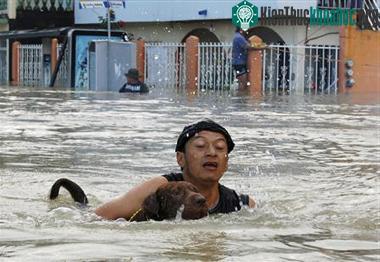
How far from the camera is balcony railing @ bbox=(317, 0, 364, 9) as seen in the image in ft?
91.4

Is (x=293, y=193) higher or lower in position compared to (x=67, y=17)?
lower

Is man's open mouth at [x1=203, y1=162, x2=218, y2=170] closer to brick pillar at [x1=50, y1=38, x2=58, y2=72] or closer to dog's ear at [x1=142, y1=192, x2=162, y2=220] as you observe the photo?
dog's ear at [x1=142, y1=192, x2=162, y2=220]

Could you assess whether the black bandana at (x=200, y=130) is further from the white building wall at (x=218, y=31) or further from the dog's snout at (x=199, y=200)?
the white building wall at (x=218, y=31)

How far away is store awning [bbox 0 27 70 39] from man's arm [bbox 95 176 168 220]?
25.0 meters

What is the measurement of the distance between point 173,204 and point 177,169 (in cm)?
247

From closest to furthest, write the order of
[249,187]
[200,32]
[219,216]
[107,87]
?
[219,216] < [249,187] < [107,87] < [200,32]

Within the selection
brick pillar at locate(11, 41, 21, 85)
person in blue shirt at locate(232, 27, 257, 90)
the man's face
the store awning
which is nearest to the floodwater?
the man's face

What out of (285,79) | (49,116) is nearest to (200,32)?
(285,79)

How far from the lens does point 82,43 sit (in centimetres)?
2500

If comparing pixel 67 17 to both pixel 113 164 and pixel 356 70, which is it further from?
pixel 113 164

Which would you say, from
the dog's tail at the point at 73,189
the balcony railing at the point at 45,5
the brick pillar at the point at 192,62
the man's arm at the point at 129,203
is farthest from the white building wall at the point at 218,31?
the man's arm at the point at 129,203

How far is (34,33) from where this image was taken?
33062 mm

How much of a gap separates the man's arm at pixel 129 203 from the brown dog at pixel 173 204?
6 cm

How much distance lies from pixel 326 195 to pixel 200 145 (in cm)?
144
